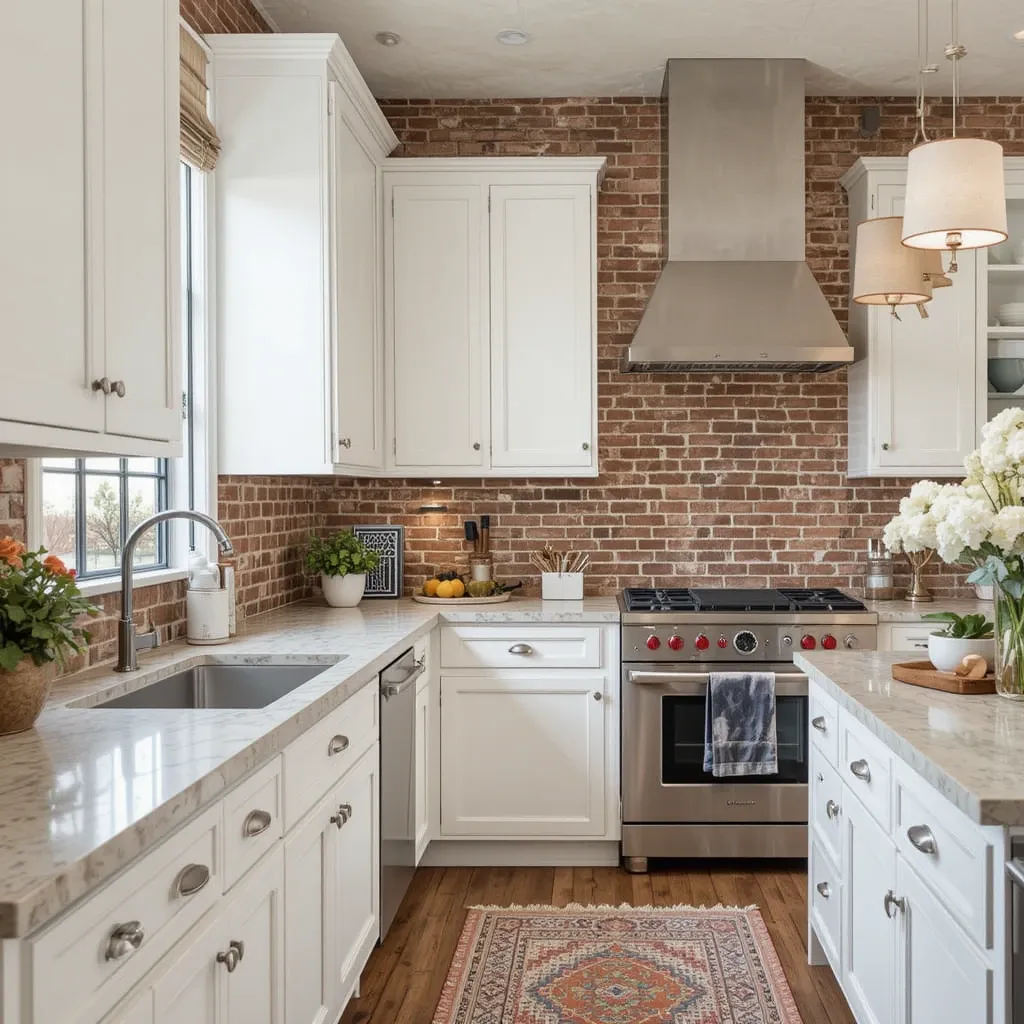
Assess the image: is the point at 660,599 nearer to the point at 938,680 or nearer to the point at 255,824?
the point at 938,680

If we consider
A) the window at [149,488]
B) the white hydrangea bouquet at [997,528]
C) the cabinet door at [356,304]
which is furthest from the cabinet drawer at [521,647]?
the white hydrangea bouquet at [997,528]

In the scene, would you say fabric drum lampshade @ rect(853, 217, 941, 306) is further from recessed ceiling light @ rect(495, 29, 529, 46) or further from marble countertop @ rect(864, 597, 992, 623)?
recessed ceiling light @ rect(495, 29, 529, 46)

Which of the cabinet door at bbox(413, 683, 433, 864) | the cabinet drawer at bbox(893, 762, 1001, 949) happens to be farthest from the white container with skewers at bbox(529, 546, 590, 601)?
the cabinet drawer at bbox(893, 762, 1001, 949)

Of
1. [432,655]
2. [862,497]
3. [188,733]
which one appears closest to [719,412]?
[862,497]

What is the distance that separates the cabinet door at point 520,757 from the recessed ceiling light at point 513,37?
246 cm

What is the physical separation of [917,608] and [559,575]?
1.45 meters

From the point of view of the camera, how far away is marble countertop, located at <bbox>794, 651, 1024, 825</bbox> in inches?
57.2

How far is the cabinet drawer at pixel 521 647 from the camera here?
371cm

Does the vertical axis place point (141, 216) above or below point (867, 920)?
above

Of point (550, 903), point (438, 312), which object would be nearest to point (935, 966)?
point (550, 903)

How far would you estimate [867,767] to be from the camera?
2146 millimetres

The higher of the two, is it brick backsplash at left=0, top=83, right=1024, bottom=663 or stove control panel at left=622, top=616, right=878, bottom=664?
brick backsplash at left=0, top=83, right=1024, bottom=663

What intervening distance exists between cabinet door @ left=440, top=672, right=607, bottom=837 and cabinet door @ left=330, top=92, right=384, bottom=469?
1.02 m

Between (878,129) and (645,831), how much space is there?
3.17 meters
